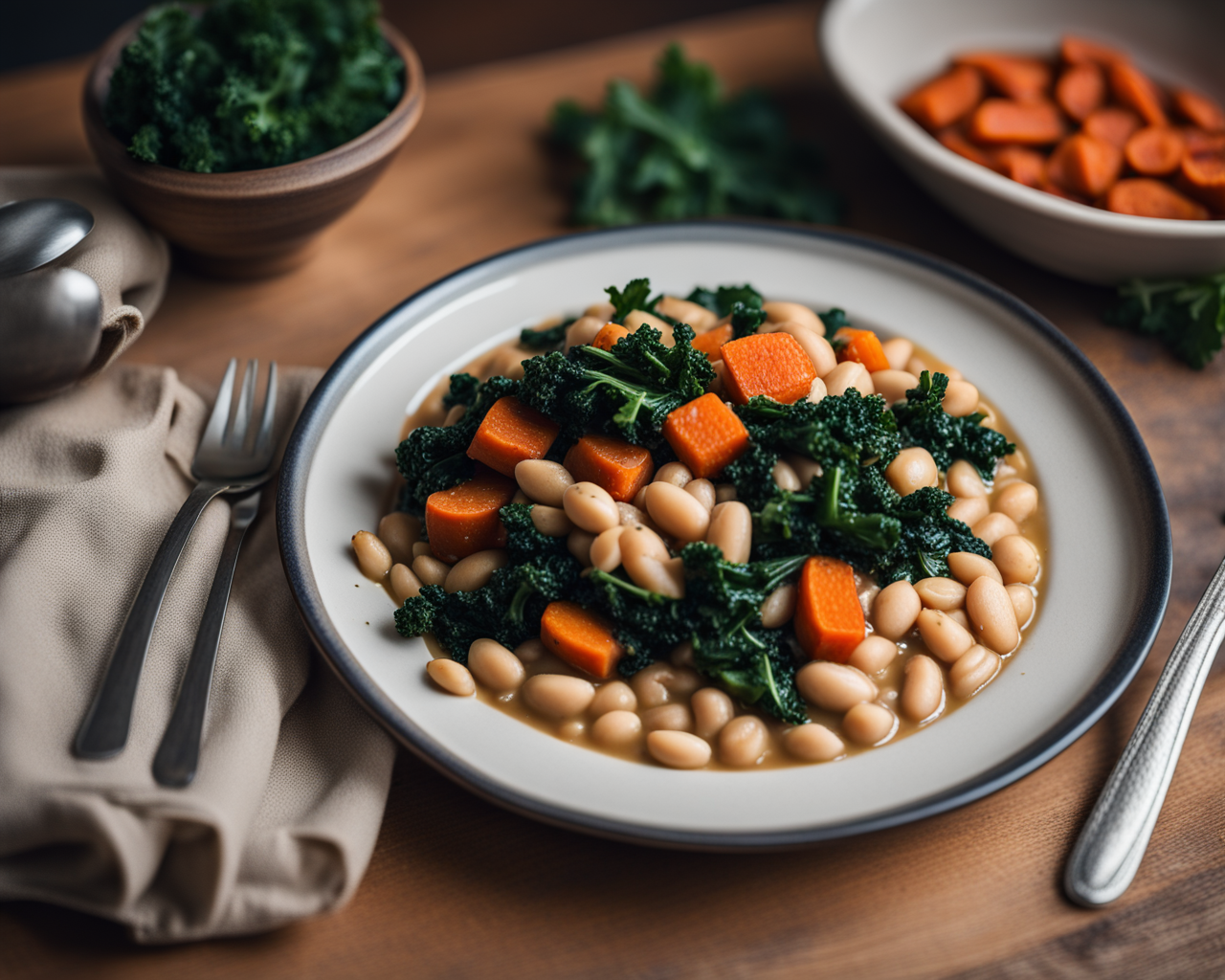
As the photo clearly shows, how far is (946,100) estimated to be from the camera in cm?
378

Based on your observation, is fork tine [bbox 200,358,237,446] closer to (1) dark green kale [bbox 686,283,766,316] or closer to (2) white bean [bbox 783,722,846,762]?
(1) dark green kale [bbox 686,283,766,316]

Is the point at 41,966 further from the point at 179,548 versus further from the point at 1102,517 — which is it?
the point at 1102,517

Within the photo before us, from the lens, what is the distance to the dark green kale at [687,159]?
12.4 ft

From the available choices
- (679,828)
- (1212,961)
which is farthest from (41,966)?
(1212,961)

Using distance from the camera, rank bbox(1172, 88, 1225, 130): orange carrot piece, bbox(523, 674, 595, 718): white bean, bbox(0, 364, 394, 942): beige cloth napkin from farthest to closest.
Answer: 1. bbox(1172, 88, 1225, 130): orange carrot piece
2. bbox(523, 674, 595, 718): white bean
3. bbox(0, 364, 394, 942): beige cloth napkin

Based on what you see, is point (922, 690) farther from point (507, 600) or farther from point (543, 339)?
point (543, 339)

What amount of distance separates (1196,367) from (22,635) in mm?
3495

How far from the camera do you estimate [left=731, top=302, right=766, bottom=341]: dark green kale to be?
2746mm

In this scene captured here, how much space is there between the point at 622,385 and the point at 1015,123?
2109 millimetres

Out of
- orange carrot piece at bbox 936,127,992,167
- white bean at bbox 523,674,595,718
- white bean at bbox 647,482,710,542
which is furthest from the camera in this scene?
orange carrot piece at bbox 936,127,992,167

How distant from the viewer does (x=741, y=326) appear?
2783 mm

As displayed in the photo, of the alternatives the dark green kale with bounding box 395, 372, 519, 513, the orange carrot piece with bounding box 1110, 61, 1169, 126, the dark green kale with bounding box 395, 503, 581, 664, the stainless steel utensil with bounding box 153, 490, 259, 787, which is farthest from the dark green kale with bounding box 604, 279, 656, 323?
the orange carrot piece with bounding box 1110, 61, 1169, 126

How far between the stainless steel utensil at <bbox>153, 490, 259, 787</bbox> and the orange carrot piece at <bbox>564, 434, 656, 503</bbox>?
0.89 m

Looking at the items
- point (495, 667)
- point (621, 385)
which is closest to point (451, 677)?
point (495, 667)
